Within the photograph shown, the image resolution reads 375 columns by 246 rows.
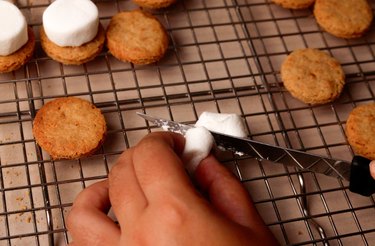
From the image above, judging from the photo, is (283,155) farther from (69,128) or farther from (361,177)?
(69,128)

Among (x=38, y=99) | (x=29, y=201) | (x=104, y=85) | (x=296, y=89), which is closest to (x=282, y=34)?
(x=296, y=89)

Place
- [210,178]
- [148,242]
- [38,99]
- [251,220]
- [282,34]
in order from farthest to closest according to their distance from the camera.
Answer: [282,34] < [38,99] < [210,178] < [251,220] < [148,242]

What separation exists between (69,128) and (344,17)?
88cm

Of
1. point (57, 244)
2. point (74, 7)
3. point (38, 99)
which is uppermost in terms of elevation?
point (74, 7)

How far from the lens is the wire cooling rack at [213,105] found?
1307 mm

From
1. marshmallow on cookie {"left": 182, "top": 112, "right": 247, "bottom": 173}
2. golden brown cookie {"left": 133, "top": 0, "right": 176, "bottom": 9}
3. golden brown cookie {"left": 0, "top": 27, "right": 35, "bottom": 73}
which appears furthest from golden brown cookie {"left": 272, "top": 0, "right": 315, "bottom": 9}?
golden brown cookie {"left": 0, "top": 27, "right": 35, "bottom": 73}

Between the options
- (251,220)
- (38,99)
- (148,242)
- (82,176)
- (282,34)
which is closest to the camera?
(148,242)

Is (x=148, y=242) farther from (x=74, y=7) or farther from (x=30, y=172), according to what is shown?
(x=74, y=7)

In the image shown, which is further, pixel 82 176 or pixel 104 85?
pixel 104 85

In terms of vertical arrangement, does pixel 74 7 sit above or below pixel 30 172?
above

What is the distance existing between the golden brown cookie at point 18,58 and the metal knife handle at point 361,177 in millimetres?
840

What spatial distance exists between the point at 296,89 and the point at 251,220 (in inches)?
20.6

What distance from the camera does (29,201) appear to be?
1.29m

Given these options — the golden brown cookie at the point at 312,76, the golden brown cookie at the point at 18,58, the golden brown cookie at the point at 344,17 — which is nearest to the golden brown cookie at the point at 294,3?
the golden brown cookie at the point at 344,17
